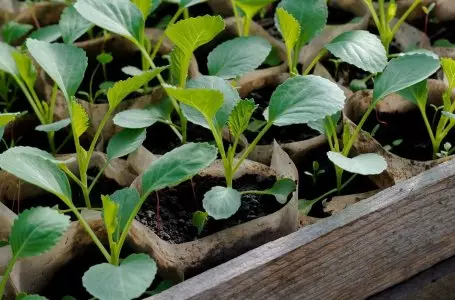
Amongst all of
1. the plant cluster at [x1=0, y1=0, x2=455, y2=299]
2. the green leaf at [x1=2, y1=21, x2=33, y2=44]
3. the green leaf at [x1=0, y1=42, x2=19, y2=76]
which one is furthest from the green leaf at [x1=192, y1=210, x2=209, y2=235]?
the green leaf at [x1=2, y1=21, x2=33, y2=44]

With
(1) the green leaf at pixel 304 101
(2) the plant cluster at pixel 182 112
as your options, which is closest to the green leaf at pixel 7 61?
(2) the plant cluster at pixel 182 112

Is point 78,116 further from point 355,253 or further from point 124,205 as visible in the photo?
point 355,253

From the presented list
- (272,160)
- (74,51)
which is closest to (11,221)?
(74,51)

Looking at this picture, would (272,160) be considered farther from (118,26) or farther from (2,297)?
(2,297)

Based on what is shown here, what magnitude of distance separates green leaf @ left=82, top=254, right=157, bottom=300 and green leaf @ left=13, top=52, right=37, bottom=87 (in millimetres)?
372

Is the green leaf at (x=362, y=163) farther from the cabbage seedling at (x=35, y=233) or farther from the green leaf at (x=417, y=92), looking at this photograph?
the cabbage seedling at (x=35, y=233)

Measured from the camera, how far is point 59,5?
4.89 ft

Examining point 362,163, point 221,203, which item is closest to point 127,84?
point 221,203

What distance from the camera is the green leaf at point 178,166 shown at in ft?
3.00

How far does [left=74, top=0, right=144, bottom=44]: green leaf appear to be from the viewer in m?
1.06

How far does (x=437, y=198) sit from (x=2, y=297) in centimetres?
50

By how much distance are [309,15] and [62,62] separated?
323 mm

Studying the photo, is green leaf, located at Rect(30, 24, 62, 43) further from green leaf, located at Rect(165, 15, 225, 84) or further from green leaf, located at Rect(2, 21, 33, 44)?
green leaf, located at Rect(165, 15, 225, 84)

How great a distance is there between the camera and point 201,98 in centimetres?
93
